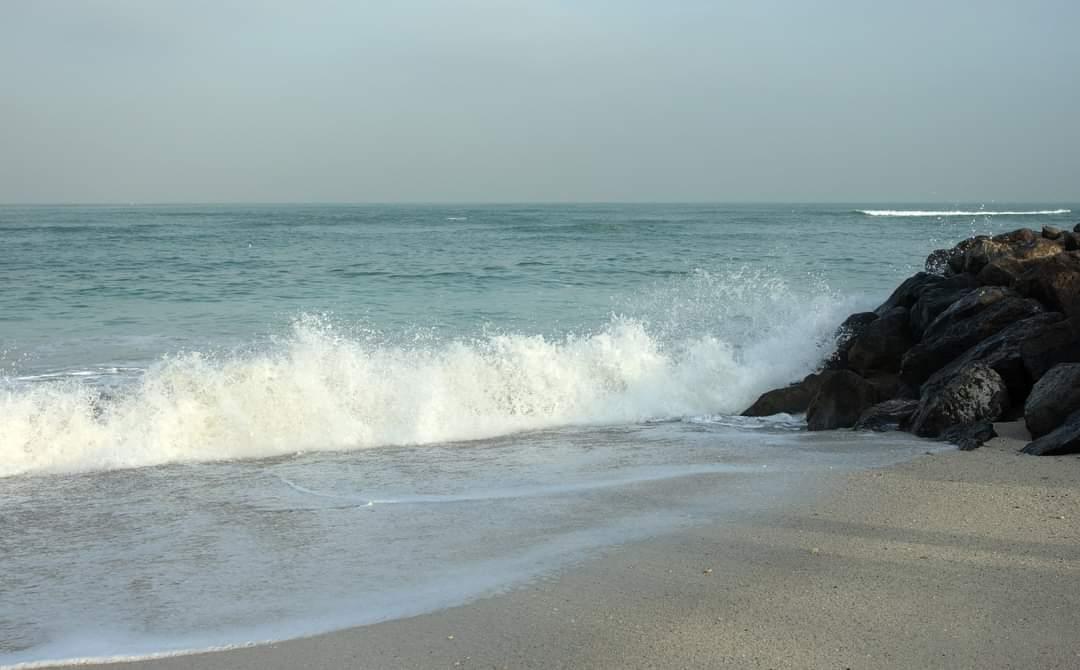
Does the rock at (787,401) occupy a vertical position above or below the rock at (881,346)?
below

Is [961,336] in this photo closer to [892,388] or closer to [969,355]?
[969,355]

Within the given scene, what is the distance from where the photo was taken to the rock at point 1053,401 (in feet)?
21.5

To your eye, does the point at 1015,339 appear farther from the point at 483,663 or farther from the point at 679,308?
the point at 679,308

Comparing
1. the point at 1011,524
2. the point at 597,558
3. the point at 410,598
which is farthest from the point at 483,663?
the point at 1011,524

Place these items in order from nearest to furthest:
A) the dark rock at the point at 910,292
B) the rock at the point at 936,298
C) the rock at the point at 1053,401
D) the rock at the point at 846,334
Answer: the rock at the point at 1053,401, the rock at the point at 936,298, the rock at the point at 846,334, the dark rock at the point at 910,292

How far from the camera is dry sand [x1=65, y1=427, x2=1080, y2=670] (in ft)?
11.2

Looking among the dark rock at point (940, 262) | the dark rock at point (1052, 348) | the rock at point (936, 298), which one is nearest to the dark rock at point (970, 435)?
the dark rock at point (1052, 348)

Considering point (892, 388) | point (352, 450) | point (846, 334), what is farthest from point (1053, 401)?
point (352, 450)

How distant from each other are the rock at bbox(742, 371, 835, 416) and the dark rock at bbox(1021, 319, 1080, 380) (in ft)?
5.94

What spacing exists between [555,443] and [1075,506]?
3954 millimetres

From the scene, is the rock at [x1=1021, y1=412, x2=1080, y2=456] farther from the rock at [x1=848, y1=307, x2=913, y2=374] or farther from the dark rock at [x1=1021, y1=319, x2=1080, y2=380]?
the rock at [x1=848, y1=307, x2=913, y2=374]

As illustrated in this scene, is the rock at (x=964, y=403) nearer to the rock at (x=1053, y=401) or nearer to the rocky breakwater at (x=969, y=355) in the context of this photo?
the rocky breakwater at (x=969, y=355)

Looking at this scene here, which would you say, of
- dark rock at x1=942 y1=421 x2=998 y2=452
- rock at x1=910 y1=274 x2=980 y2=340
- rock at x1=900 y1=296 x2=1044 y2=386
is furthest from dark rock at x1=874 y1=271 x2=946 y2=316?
dark rock at x1=942 y1=421 x2=998 y2=452

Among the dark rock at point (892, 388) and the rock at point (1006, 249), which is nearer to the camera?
the dark rock at point (892, 388)
